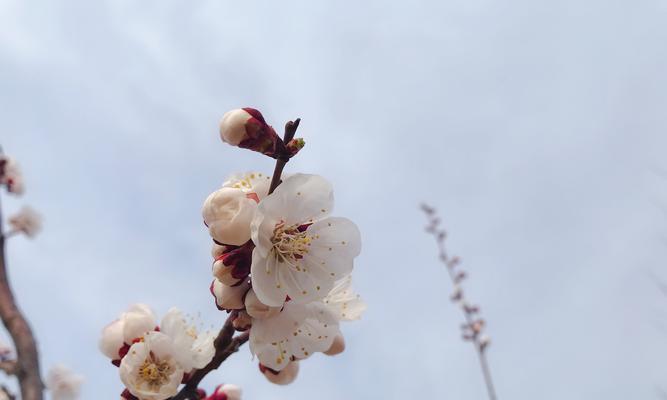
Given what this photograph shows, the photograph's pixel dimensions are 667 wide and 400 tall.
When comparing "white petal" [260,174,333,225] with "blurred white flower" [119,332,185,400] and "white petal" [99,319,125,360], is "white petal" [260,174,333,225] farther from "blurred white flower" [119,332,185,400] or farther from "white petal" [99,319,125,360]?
"white petal" [99,319,125,360]

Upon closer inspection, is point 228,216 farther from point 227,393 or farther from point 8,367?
point 8,367

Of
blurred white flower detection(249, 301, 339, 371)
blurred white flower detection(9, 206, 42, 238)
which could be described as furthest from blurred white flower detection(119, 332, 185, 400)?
blurred white flower detection(9, 206, 42, 238)

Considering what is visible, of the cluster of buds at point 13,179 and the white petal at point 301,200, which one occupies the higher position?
the cluster of buds at point 13,179

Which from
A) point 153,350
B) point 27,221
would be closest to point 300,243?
point 153,350

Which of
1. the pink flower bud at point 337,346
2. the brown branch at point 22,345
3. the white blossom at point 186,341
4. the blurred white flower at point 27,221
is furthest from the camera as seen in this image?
the blurred white flower at point 27,221

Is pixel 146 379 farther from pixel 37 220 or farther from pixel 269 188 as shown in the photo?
pixel 37 220

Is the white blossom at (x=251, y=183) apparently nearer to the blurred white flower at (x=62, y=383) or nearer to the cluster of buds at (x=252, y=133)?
the cluster of buds at (x=252, y=133)

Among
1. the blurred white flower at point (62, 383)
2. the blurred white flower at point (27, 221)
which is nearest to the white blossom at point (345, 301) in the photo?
the blurred white flower at point (62, 383)
